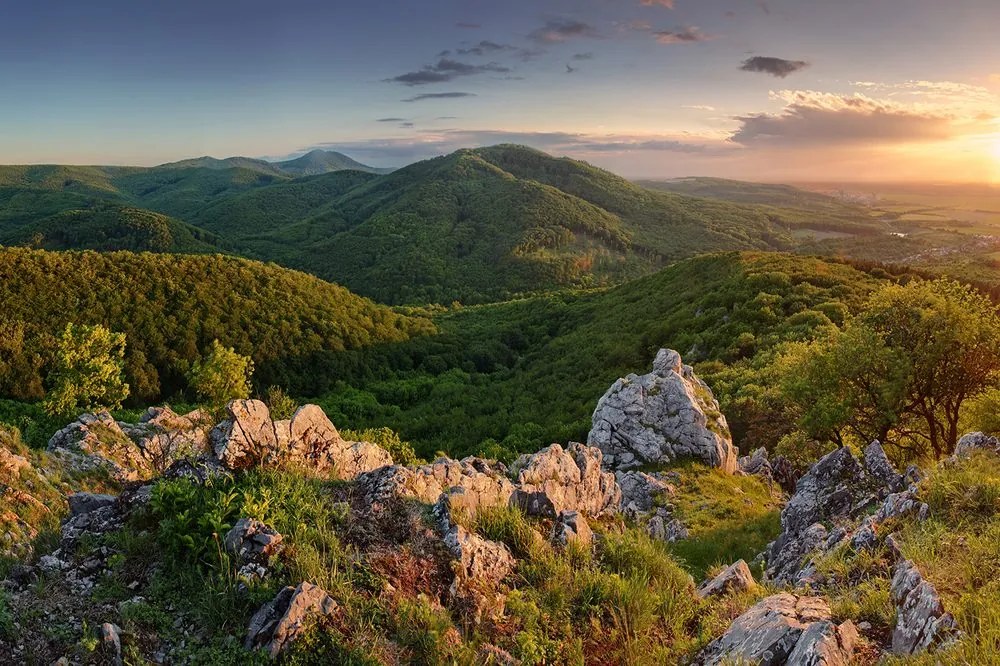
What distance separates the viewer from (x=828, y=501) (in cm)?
1628

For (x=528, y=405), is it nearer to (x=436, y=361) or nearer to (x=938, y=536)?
(x=436, y=361)

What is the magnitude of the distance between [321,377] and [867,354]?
82598 mm

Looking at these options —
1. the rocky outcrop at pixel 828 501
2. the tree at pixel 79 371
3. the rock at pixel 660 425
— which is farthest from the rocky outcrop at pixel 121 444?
the rock at pixel 660 425

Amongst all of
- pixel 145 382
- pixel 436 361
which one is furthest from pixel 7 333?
pixel 436 361

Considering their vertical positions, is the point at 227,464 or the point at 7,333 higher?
the point at 227,464

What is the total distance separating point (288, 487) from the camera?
882cm

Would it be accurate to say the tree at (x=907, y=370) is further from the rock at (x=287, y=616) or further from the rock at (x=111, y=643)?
the rock at (x=111, y=643)

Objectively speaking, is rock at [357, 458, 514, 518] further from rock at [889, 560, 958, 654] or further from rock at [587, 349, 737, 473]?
rock at [587, 349, 737, 473]

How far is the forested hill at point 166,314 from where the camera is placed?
69875mm

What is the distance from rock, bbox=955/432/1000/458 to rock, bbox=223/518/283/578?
60.4ft

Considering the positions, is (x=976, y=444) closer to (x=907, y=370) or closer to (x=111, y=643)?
(x=907, y=370)

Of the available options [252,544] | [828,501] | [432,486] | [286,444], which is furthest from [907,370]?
[252,544]

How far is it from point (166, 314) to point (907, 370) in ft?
321

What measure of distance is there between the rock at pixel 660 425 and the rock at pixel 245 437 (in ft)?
66.0
